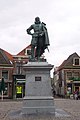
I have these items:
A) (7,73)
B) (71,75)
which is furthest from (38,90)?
(71,75)

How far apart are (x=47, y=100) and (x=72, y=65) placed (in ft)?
130

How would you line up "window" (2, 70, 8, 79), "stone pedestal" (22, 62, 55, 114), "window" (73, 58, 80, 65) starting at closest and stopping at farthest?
"stone pedestal" (22, 62, 55, 114) < "window" (2, 70, 8, 79) < "window" (73, 58, 80, 65)

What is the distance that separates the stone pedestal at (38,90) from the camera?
12.9 meters

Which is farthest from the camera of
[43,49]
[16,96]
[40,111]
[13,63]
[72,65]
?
[72,65]

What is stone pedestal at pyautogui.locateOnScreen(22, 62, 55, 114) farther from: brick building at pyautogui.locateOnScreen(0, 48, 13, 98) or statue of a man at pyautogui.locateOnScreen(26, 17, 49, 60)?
brick building at pyautogui.locateOnScreen(0, 48, 13, 98)

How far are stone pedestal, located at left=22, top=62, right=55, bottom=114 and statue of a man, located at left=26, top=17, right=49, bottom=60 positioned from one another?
89 centimetres

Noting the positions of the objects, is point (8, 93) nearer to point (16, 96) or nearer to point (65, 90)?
point (16, 96)

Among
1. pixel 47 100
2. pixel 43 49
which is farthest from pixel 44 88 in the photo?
pixel 43 49

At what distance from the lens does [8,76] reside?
151 feet

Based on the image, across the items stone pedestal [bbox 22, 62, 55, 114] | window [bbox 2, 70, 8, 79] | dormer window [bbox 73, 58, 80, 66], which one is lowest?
stone pedestal [bbox 22, 62, 55, 114]

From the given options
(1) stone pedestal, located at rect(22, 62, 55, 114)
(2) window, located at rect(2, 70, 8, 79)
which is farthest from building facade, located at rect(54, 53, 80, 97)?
(1) stone pedestal, located at rect(22, 62, 55, 114)

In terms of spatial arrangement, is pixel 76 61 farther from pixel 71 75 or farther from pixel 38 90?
pixel 38 90

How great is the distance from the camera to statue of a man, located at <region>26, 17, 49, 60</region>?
14.2 meters

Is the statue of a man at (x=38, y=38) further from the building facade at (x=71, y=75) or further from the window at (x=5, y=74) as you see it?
the building facade at (x=71, y=75)
